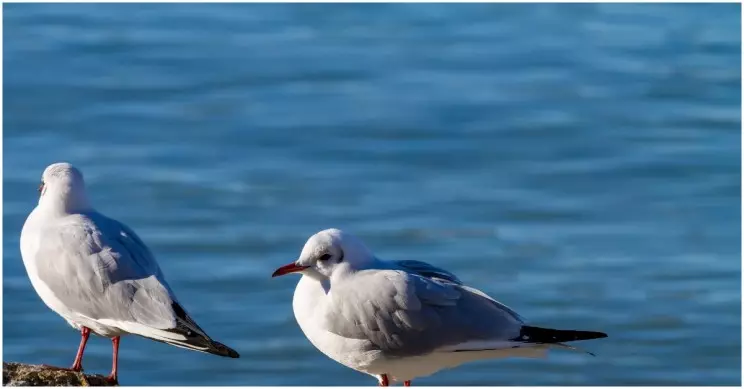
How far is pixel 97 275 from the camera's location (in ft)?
24.8

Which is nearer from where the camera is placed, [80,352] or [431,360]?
[431,360]

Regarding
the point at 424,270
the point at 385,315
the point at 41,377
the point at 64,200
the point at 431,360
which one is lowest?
the point at 41,377

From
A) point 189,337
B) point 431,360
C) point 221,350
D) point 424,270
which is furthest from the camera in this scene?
point 424,270

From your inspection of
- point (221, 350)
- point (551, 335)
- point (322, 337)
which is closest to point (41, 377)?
point (221, 350)

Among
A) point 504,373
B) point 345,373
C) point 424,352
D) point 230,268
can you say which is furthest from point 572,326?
point 424,352

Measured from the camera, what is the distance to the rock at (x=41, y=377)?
23.6 feet

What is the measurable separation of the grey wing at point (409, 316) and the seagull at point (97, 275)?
2.28 feet

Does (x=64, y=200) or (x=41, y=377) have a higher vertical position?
(x=64, y=200)

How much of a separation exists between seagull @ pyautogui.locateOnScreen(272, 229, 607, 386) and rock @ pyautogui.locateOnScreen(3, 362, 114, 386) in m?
1.01

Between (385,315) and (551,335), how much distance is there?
2.43 ft

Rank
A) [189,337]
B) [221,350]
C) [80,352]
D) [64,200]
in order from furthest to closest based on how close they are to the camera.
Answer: [64,200], [80,352], [189,337], [221,350]

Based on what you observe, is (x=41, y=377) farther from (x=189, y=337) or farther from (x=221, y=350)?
(x=221, y=350)

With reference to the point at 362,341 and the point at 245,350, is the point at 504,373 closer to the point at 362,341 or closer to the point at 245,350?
the point at 245,350

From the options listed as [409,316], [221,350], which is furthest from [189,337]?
[409,316]
